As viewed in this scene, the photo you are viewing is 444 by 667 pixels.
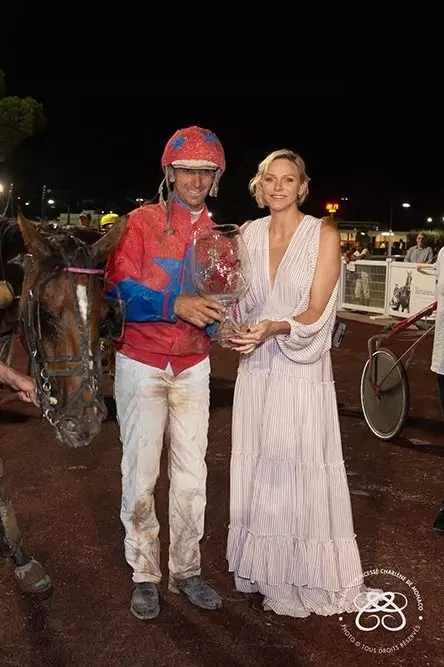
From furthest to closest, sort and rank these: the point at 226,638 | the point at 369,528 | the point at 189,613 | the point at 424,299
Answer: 1. the point at 424,299
2. the point at 369,528
3. the point at 189,613
4. the point at 226,638

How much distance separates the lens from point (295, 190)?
3.82m

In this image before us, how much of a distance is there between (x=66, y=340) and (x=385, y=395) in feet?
16.4

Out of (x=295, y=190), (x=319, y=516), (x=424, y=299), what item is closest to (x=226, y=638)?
(x=319, y=516)

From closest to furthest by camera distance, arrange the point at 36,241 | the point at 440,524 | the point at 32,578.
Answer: the point at 36,241 < the point at 32,578 < the point at 440,524

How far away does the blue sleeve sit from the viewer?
3492 millimetres

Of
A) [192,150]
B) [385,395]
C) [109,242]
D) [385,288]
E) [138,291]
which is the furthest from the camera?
[385,288]

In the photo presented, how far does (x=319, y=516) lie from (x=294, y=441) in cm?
42

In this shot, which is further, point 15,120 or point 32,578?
point 15,120

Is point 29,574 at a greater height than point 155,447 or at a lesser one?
lesser

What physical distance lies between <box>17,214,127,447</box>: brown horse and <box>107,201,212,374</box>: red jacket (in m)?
0.31

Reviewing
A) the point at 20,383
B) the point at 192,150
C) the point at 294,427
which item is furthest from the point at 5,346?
the point at 294,427

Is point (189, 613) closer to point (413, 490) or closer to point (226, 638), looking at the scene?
point (226, 638)

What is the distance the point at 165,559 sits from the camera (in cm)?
464

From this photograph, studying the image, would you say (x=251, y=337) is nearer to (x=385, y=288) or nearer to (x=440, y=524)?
(x=440, y=524)
